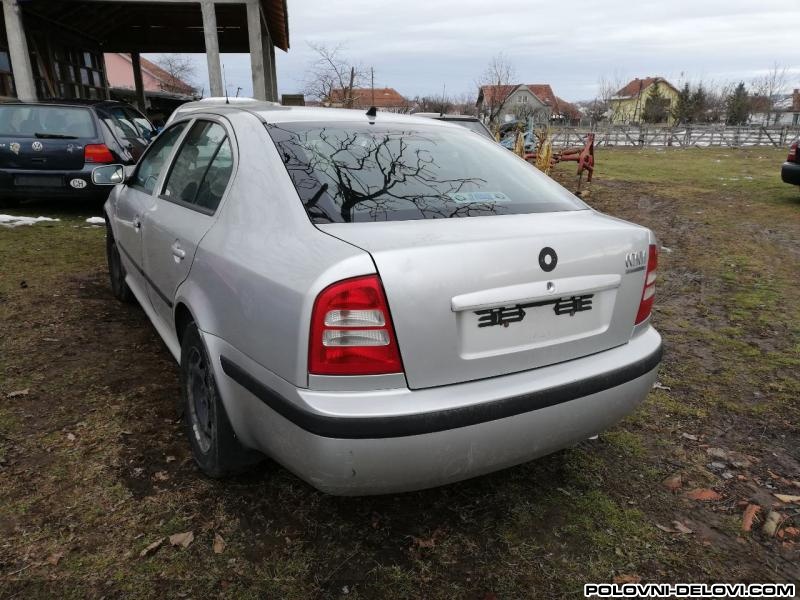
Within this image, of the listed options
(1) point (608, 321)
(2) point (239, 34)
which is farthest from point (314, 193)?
(2) point (239, 34)

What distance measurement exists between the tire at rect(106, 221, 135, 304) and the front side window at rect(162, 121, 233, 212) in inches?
62.6

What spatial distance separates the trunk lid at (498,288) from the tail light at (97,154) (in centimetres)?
662

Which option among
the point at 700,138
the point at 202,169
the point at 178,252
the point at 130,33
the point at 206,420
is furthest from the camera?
the point at 700,138

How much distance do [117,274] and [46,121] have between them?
169 inches

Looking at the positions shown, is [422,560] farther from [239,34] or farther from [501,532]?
[239,34]

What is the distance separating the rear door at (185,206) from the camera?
2543 mm

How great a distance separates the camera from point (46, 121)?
7555 mm

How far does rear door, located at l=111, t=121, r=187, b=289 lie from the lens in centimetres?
334

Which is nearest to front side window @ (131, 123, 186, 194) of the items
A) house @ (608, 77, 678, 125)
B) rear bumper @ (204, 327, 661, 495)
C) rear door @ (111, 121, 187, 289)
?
rear door @ (111, 121, 187, 289)

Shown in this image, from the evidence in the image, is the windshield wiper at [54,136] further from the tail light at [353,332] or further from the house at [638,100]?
the house at [638,100]

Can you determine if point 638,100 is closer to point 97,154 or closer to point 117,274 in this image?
point 97,154

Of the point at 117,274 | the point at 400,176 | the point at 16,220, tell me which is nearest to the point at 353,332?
the point at 400,176

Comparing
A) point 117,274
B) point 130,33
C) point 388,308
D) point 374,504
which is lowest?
point 374,504

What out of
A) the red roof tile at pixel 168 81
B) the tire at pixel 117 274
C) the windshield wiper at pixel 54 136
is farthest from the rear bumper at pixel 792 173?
the red roof tile at pixel 168 81
